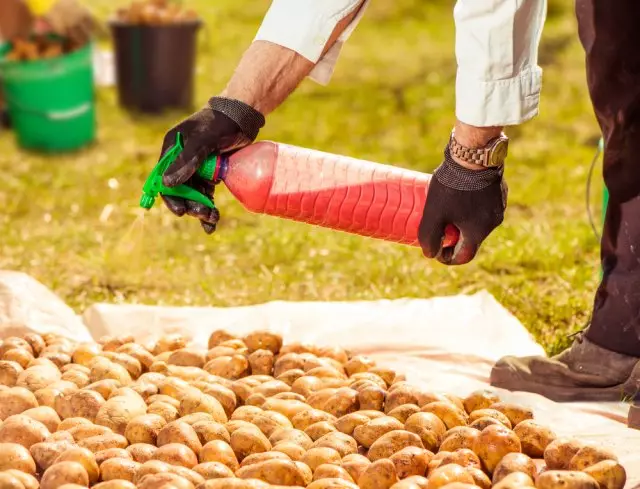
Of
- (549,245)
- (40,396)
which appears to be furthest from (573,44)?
(40,396)

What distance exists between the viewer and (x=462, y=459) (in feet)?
6.14

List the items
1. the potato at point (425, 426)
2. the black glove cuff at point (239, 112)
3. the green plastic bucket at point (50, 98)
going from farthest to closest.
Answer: the green plastic bucket at point (50, 98)
the black glove cuff at point (239, 112)
the potato at point (425, 426)

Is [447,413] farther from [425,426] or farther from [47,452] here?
[47,452]

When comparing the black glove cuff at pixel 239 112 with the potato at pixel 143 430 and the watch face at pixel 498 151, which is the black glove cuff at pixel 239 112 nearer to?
the watch face at pixel 498 151

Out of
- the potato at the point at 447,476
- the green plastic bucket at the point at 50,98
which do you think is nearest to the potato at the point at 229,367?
the potato at the point at 447,476

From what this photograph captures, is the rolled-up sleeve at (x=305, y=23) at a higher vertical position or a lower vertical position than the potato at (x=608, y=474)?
higher

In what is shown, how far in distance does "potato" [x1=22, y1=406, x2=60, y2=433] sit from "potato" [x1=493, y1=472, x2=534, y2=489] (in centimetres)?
83

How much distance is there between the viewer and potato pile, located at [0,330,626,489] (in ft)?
5.84

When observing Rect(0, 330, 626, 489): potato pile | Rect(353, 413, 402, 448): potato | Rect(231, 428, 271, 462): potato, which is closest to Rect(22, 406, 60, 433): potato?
Rect(0, 330, 626, 489): potato pile

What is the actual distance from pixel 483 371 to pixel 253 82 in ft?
2.82

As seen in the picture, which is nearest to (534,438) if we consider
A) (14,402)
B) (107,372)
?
(107,372)

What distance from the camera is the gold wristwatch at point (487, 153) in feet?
6.68

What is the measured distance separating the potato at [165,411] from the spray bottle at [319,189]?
390mm

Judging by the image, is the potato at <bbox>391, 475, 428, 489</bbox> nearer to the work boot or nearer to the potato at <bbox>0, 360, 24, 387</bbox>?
the work boot
